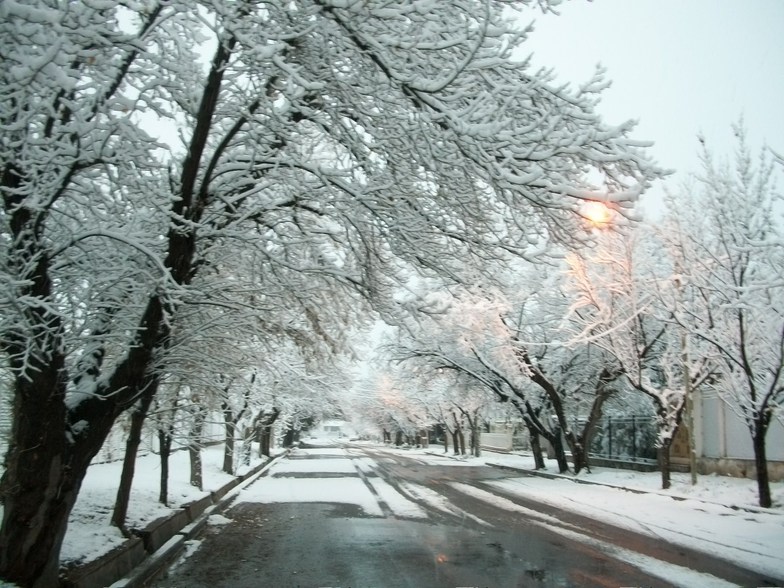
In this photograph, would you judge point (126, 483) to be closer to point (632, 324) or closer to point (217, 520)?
point (217, 520)

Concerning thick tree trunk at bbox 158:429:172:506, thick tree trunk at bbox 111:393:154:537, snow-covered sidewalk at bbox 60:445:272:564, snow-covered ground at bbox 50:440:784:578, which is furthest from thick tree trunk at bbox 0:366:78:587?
thick tree trunk at bbox 158:429:172:506

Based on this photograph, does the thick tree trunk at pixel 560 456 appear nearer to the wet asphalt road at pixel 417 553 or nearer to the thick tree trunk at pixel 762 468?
the thick tree trunk at pixel 762 468

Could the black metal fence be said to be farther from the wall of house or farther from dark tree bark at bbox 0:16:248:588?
dark tree bark at bbox 0:16:248:588

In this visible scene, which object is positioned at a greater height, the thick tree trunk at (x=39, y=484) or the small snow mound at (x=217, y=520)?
the thick tree trunk at (x=39, y=484)

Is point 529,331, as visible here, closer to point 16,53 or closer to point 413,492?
point 413,492

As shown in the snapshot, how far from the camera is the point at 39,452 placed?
6141mm

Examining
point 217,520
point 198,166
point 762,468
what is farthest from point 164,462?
point 762,468

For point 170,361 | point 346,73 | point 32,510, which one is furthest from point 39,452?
point 346,73

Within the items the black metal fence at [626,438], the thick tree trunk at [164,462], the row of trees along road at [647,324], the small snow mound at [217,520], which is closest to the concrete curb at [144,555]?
the small snow mound at [217,520]

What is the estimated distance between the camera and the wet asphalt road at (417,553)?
26.3 ft

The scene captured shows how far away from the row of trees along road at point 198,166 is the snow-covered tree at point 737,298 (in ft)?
33.4

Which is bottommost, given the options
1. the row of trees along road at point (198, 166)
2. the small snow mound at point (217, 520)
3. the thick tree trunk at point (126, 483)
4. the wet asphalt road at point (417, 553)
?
the small snow mound at point (217, 520)

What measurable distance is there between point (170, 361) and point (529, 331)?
76.6ft

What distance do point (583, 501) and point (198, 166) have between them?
14.5 metres
